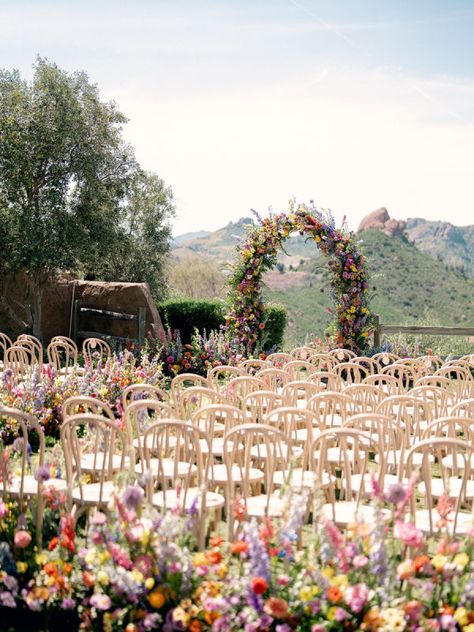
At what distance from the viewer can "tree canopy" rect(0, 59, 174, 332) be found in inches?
585

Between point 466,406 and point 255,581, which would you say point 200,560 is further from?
point 466,406

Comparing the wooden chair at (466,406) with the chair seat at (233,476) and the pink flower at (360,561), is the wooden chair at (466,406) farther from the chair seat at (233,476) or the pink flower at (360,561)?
the pink flower at (360,561)

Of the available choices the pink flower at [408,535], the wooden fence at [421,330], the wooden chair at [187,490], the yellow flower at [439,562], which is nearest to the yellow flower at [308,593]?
the pink flower at [408,535]

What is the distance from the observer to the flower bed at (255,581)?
11.0 ft

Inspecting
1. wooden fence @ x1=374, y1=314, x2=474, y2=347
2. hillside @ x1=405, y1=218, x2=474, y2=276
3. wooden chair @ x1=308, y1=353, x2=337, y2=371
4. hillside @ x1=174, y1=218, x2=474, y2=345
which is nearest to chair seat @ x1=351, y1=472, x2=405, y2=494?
wooden chair @ x1=308, y1=353, x2=337, y2=371

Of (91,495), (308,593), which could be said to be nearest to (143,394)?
(91,495)

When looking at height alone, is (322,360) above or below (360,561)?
above

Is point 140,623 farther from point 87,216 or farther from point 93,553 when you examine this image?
point 87,216

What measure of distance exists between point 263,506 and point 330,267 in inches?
320

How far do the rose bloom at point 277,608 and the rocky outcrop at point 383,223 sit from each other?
46716 mm

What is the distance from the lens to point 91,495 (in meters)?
4.51

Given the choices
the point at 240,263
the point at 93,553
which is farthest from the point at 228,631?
the point at 240,263

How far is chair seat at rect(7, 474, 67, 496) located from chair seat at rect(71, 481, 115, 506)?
123mm

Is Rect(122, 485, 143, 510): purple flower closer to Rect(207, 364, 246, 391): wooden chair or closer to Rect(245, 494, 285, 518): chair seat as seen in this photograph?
Rect(245, 494, 285, 518): chair seat
